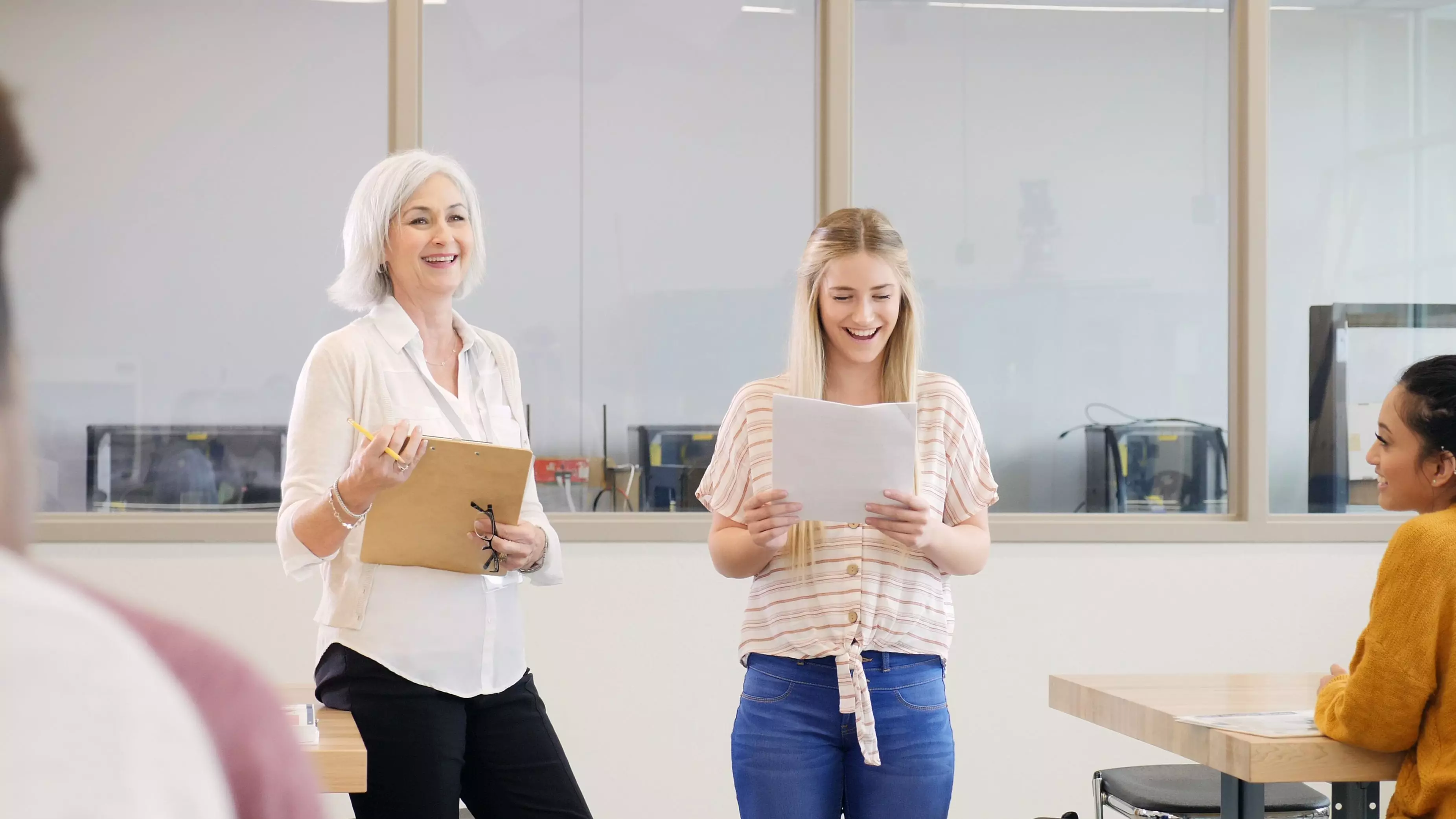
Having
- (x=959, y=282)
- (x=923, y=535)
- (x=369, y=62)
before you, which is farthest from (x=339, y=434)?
(x=959, y=282)

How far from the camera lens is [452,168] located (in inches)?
78.4

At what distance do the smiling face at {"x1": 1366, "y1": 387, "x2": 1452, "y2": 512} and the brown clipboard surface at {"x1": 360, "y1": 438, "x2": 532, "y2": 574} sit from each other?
1.29m

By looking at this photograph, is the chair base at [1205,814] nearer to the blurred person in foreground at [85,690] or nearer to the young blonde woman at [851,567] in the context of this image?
the young blonde woman at [851,567]

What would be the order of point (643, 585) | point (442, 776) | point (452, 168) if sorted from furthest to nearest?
1. point (643, 585)
2. point (452, 168)
3. point (442, 776)

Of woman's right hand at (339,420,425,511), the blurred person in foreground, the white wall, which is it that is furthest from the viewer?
the white wall

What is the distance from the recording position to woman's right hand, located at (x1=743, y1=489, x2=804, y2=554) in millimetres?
1844

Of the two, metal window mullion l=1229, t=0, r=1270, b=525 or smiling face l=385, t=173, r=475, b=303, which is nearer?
smiling face l=385, t=173, r=475, b=303

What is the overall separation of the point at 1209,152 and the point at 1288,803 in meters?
2.09

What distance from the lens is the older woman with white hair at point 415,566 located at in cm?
173

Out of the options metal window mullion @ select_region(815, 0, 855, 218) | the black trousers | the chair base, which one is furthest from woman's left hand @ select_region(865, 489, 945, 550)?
metal window mullion @ select_region(815, 0, 855, 218)

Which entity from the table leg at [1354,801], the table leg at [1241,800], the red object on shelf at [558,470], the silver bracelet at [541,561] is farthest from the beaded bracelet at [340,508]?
the red object on shelf at [558,470]

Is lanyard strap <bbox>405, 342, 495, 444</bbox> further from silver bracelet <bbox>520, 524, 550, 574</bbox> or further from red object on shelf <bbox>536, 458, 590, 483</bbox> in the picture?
red object on shelf <bbox>536, 458, 590, 483</bbox>

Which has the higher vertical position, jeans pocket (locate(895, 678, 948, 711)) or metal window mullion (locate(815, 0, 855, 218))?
metal window mullion (locate(815, 0, 855, 218))

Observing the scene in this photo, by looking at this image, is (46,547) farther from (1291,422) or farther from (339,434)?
(1291,422)
